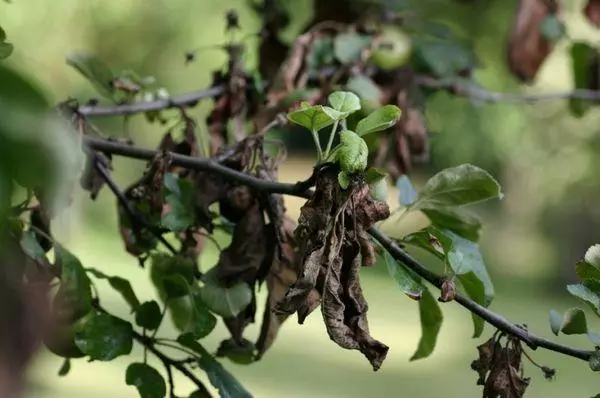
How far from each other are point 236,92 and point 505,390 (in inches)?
16.7

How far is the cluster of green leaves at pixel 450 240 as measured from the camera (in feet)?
1.40

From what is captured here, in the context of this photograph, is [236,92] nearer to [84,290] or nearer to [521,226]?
[84,290]

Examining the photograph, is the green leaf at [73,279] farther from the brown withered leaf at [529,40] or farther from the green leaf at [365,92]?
the brown withered leaf at [529,40]

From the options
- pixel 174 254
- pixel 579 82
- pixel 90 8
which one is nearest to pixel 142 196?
pixel 174 254

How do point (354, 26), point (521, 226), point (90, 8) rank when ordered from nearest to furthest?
point (354, 26) < point (90, 8) < point (521, 226)

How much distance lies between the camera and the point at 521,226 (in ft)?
25.2

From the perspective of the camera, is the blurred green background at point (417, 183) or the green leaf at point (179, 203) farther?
the blurred green background at point (417, 183)

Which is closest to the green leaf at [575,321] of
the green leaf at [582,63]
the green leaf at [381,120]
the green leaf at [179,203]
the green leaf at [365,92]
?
the green leaf at [381,120]

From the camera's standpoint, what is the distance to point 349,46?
856mm

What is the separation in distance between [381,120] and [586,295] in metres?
0.11

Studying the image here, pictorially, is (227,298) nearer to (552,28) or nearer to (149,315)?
(149,315)

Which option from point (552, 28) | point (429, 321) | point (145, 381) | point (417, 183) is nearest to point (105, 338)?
point (145, 381)

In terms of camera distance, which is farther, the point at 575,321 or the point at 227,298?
the point at 227,298

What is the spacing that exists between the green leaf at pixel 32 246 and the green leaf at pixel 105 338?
57 mm
